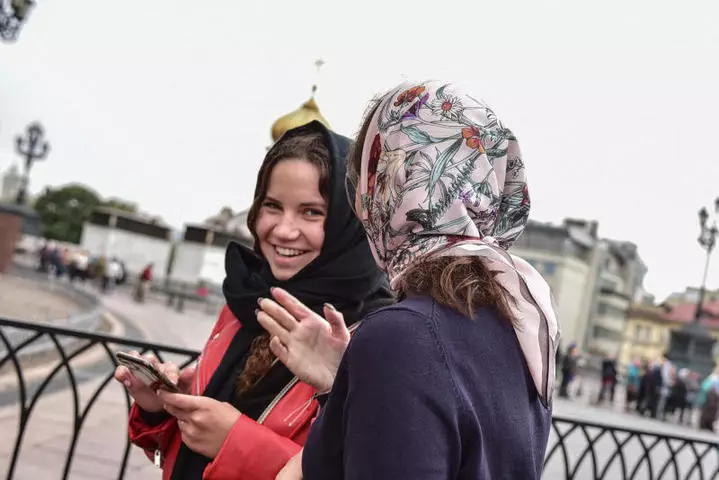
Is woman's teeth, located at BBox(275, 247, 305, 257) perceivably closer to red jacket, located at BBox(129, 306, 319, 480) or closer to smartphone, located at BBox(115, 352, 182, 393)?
red jacket, located at BBox(129, 306, 319, 480)

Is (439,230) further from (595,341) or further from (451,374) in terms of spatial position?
(595,341)

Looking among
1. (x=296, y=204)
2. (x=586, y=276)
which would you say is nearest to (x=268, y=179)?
(x=296, y=204)

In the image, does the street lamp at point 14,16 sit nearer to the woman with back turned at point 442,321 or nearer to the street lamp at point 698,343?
the woman with back turned at point 442,321

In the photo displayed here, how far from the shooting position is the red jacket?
150cm

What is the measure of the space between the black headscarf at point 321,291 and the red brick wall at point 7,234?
89.0ft

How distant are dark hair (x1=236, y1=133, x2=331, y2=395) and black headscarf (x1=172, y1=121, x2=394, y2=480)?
0.02 metres

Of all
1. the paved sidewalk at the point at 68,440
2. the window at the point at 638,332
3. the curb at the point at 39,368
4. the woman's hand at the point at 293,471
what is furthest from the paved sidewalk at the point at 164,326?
the window at the point at 638,332

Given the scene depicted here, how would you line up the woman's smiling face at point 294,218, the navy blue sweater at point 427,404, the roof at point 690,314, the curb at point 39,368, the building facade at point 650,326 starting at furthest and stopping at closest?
the building facade at point 650,326 → the roof at point 690,314 → the curb at point 39,368 → the woman's smiling face at point 294,218 → the navy blue sweater at point 427,404

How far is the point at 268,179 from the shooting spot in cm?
196

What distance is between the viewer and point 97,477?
18.2 ft

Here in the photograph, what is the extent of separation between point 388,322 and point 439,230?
7.9 inches

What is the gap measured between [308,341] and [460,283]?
54cm

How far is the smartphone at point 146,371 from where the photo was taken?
167 centimetres

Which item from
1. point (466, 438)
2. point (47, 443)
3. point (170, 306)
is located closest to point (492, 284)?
point (466, 438)
